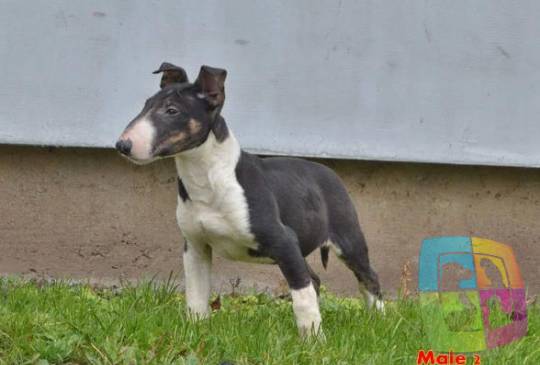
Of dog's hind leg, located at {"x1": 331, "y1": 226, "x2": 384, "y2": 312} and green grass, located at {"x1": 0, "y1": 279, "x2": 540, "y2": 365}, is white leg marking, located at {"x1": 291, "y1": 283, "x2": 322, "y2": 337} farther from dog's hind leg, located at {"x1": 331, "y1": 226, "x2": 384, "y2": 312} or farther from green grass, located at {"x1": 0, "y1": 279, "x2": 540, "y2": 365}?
dog's hind leg, located at {"x1": 331, "y1": 226, "x2": 384, "y2": 312}

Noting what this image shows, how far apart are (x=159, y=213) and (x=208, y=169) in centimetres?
230

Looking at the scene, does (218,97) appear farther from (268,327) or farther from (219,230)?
(268,327)

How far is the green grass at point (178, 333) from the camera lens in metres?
5.29

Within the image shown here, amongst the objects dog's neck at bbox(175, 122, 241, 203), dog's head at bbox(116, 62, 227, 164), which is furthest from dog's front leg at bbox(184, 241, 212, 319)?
dog's head at bbox(116, 62, 227, 164)

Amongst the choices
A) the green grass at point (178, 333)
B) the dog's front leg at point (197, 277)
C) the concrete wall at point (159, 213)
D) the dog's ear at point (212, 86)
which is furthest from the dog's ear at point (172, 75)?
the concrete wall at point (159, 213)

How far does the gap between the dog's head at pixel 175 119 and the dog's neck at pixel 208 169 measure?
0.31 ft

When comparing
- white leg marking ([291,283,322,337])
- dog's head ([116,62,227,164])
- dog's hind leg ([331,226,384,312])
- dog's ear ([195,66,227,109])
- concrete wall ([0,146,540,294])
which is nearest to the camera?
dog's head ([116,62,227,164])

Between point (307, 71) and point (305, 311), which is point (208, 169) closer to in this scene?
point (305, 311)

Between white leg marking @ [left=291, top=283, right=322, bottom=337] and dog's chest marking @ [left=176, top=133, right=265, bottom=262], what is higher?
dog's chest marking @ [left=176, top=133, right=265, bottom=262]

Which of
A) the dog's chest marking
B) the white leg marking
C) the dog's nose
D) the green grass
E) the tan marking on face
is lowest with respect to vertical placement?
the green grass

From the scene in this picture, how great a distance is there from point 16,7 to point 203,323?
9.74 ft

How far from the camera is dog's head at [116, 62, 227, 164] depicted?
541cm

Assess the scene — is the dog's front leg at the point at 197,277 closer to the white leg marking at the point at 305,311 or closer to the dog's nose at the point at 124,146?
the white leg marking at the point at 305,311

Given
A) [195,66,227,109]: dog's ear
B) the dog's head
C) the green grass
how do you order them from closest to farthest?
the green grass < the dog's head < [195,66,227,109]: dog's ear
